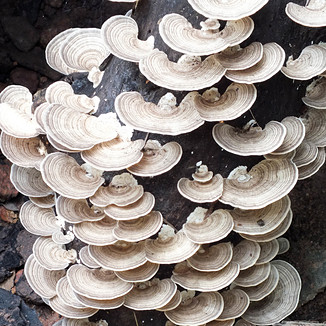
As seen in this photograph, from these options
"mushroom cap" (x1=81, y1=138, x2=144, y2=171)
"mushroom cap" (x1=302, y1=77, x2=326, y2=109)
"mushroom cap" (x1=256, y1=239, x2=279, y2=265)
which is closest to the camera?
"mushroom cap" (x1=81, y1=138, x2=144, y2=171)

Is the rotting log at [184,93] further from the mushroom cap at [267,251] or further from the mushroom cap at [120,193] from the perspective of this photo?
the mushroom cap at [267,251]

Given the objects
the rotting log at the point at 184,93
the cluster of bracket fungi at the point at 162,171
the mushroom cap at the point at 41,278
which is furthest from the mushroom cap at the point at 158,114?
the mushroom cap at the point at 41,278

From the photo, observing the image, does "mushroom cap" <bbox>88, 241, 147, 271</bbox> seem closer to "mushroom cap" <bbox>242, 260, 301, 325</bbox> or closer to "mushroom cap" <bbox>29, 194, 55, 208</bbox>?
"mushroom cap" <bbox>29, 194, 55, 208</bbox>

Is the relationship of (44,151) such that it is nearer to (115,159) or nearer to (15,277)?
(115,159)

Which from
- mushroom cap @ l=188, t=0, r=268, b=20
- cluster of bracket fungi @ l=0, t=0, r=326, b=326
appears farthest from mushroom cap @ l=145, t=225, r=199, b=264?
mushroom cap @ l=188, t=0, r=268, b=20

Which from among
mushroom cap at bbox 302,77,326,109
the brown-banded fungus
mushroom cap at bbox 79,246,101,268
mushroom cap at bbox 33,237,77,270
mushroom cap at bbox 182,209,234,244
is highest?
mushroom cap at bbox 302,77,326,109

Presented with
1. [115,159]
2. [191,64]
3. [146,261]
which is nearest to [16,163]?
[115,159]
